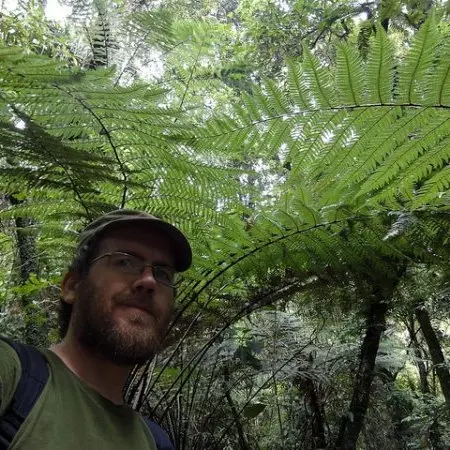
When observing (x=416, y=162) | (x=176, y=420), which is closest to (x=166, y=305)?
(x=416, y=162)

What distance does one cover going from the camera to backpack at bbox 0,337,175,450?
28.7 inches

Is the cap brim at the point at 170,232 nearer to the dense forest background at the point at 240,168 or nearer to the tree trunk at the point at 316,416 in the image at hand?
the dense forest background at the point at 240,168

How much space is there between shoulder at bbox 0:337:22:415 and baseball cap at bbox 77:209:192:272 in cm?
43

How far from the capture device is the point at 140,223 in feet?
3.95

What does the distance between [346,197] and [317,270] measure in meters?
0.35

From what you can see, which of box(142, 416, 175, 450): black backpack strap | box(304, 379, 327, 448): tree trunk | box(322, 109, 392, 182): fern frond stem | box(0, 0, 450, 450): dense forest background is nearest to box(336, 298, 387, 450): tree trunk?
box(0, 0, 450, 450): dense forest background

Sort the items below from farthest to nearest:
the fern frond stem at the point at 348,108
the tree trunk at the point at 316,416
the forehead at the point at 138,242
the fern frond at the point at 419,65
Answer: the tree trunk at the point at 316,416
the forehead at the point at 138,242
the fern frond stem at the point at 348,108
the fern frond at the point at 419,65

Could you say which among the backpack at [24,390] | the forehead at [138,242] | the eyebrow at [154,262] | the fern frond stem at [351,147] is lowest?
the backpack at [24,390]

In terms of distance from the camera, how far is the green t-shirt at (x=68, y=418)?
2.46 feet

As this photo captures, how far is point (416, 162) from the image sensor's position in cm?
117

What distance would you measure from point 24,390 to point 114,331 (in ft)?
0.91

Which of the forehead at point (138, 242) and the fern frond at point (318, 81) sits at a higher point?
the fern frond at point (318, 81)

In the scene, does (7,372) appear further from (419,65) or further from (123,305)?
(419,65)

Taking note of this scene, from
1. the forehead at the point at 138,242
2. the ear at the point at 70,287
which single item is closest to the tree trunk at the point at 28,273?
the ear at the point at 70,287
